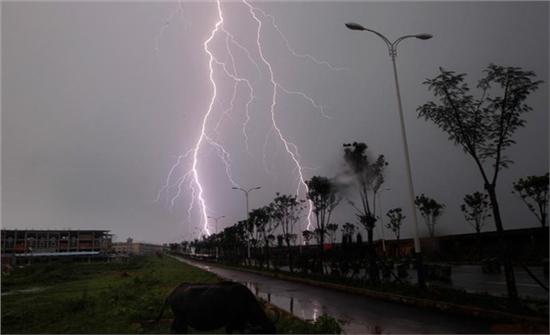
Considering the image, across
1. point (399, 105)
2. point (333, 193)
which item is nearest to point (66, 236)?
point (333, 193)

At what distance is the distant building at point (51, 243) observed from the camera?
3703 inches

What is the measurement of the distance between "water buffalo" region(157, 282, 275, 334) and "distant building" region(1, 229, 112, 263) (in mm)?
99998

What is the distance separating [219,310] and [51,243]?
379 feet

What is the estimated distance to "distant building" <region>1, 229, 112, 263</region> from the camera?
94.1m

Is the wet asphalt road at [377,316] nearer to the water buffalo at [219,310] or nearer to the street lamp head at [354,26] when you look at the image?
the water buffalo at [219,310]

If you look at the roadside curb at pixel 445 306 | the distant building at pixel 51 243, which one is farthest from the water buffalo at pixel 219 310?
the distant building at pixel 51 243

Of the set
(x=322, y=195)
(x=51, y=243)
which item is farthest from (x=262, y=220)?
(x=51, y=243)

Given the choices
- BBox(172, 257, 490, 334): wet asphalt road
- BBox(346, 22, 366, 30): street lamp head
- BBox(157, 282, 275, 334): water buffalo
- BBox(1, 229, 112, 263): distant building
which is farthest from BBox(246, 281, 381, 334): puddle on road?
BBox(1, 229, 112, 263): distant building

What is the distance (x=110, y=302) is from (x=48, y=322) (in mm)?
3262

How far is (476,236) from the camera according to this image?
112ft

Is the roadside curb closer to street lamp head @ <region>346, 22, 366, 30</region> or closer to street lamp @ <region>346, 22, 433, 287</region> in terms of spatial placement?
street lamp @ <region>346, 22, 433, 287</region>

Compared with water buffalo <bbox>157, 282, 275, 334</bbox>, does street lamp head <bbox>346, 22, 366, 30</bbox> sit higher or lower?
higher

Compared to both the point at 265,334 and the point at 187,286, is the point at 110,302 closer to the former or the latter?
the point at 187,286

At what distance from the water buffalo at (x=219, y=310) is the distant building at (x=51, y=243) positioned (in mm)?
99998
